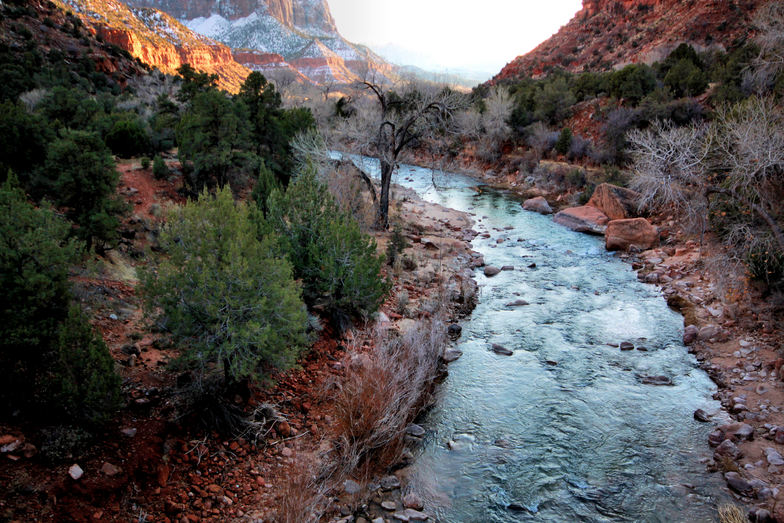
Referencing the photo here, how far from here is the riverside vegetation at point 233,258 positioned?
4.63 metres

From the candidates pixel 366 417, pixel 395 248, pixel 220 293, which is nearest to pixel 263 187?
pixel 395 248

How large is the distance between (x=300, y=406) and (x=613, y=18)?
62.3m

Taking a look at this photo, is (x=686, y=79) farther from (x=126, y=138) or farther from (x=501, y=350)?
(x=126, y=138)

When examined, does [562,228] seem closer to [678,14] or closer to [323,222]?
[323,222]

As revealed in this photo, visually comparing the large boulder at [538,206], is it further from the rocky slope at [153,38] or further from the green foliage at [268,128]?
Result: the rocky slope at [153,38]

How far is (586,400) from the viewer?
298 inches

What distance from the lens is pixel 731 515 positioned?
493cm

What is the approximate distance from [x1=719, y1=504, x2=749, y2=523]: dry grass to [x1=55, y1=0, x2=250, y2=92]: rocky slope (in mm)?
48108

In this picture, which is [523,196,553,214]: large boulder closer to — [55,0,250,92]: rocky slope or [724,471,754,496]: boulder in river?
[724,471,754,496]: boulder in river

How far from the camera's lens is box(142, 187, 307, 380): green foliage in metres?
5.13

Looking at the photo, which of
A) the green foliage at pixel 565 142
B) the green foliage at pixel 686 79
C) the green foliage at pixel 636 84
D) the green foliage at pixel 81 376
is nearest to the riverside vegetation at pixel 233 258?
the green foliage at pixel 81 376

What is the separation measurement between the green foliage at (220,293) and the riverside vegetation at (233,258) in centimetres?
3

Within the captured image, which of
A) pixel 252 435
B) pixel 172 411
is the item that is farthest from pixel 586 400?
pixel 172 411


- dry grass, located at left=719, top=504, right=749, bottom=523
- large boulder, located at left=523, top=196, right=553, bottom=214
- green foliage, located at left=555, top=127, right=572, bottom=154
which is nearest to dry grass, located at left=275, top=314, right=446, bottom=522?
dry grass, located at left=719, top=504, right=749, bottom=523
